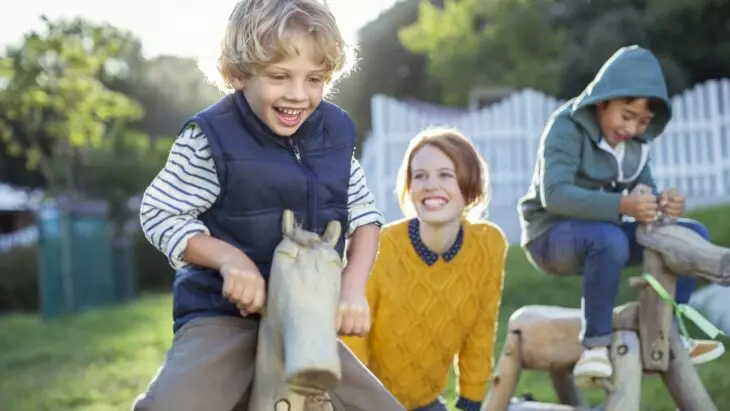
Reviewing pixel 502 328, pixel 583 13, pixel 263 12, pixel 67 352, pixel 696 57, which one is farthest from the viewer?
pixel 583 13

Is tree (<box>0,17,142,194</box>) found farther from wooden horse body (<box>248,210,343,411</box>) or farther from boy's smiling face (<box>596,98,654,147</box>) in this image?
wooden horse body (<box>248,210,343,411</box>)

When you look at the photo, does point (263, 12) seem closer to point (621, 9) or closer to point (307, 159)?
point (307, 159)

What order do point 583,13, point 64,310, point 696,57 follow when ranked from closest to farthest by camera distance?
point 64,310
point 696,57
point 583,13

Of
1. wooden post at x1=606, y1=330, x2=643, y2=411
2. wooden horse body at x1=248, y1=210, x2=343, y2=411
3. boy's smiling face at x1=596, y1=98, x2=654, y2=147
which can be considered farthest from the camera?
boy's smiling face at x1=596, y1=98, x2=654, y2=147

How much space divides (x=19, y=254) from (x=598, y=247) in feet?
60.8

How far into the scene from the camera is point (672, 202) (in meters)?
3.90

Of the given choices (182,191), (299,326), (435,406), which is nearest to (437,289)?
(435,406)

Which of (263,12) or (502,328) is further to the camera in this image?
(502,328)

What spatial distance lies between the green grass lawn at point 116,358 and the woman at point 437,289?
40.2 inches

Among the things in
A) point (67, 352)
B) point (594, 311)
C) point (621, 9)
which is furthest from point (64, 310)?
point (594, 311)

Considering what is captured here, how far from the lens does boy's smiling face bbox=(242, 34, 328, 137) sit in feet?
8.34

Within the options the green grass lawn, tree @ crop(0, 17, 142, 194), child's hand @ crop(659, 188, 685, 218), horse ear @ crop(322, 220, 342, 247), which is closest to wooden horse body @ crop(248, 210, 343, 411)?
horse ear @ crop(322, 220, 342, 247)

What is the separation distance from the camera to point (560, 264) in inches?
167

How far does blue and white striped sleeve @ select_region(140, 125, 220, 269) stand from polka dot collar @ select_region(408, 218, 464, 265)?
1.75 metres
